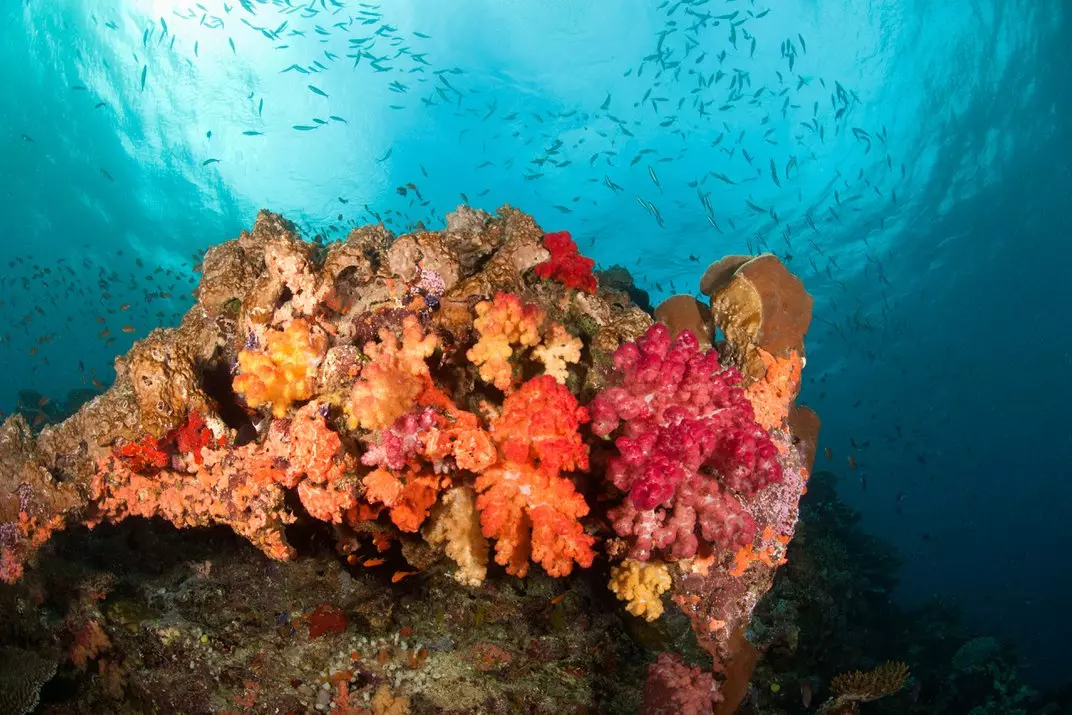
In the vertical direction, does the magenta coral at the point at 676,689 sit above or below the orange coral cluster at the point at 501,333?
below

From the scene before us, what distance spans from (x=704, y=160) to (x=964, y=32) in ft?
43.8

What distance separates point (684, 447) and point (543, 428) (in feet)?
3.23

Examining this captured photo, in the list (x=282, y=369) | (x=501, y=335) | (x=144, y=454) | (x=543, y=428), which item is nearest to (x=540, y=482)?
(x=543, y=428)

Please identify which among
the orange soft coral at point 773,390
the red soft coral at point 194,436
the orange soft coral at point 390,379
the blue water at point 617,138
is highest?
the blue water at point 617,138

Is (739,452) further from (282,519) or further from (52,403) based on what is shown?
(52,403)

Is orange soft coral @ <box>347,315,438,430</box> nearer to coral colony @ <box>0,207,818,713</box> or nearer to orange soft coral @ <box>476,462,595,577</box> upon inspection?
coral colony @ <box>0,207,818,713</box>

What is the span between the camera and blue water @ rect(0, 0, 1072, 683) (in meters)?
28.5

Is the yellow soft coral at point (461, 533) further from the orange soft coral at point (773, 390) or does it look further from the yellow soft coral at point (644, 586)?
the orange soft coral at point (773, 390)

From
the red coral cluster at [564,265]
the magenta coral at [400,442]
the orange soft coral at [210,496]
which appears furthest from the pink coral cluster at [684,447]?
the orange soft coral at [210,496]

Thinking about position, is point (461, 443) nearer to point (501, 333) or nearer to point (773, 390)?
point (501, 333)

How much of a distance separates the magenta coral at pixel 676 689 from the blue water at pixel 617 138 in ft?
72.0

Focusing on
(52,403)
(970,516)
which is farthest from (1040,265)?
(970,516)

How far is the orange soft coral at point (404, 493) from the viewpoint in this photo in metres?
3.68

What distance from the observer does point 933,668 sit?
14898 mm
